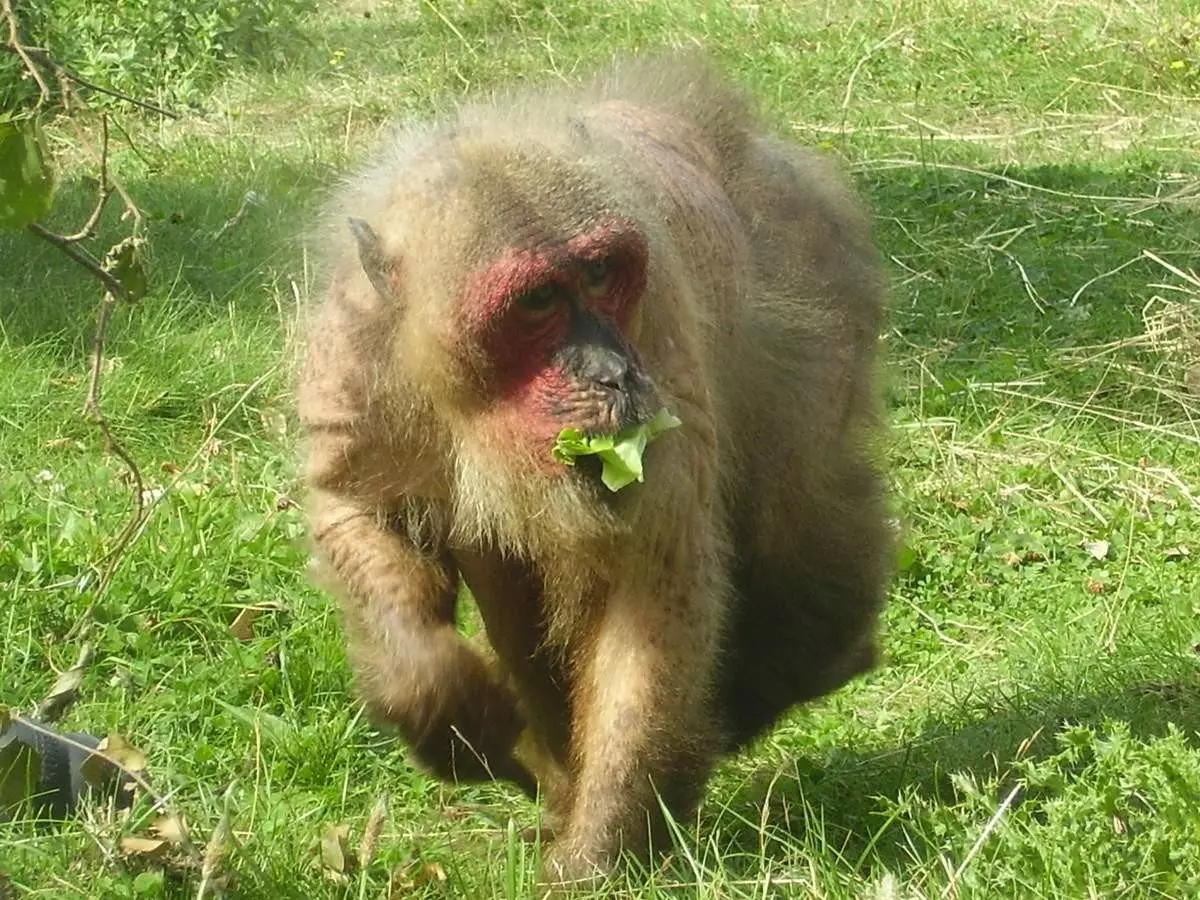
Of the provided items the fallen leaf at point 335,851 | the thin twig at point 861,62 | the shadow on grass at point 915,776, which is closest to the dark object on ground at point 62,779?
the fallen leaf at point 335,851

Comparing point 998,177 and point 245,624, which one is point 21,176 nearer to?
point 245,624

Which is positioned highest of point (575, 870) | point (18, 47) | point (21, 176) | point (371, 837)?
point (18, 47)

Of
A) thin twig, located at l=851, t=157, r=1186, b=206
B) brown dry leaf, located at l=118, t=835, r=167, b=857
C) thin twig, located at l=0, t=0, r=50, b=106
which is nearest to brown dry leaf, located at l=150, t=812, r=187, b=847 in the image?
brown dry leaf, located at l=118, t=835, r=167, b=857

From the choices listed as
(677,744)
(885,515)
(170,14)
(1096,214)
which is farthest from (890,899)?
(170,14)

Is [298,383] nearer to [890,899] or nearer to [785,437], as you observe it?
[785,437]

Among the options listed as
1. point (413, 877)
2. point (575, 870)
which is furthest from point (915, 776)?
point (413, 877)

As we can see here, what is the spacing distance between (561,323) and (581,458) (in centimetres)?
28

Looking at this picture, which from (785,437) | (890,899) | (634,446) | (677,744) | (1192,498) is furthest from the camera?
(1192,498)

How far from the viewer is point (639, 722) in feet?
13.1

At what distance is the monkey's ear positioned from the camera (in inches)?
157

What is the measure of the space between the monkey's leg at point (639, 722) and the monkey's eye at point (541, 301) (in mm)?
678

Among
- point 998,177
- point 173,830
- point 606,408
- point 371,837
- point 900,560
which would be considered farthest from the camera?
point 998,177

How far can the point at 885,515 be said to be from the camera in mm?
5414

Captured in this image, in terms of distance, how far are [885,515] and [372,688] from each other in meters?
1.81
